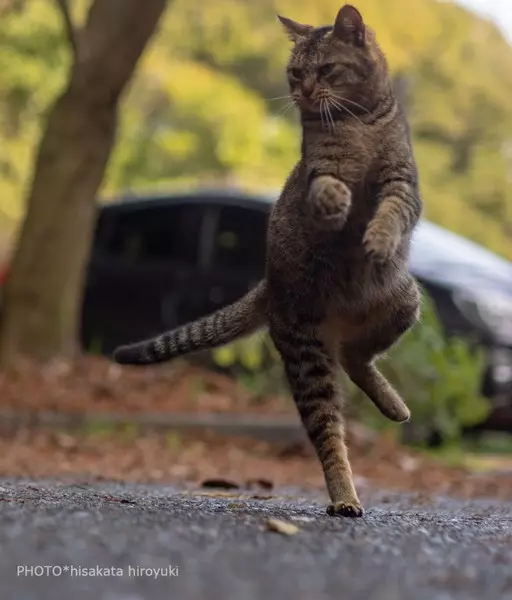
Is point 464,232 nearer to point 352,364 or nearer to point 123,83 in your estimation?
point 123,83

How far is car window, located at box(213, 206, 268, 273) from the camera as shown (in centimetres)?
881

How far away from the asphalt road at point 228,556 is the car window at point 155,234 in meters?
6.08

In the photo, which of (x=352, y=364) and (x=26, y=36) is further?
(x=26, y=36)

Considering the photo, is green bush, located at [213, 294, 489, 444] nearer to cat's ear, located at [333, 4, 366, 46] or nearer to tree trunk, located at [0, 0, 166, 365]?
tree trunk, located at [0, 0, 166, 365]

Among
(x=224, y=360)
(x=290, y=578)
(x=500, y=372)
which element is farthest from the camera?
(x=224, y=360)

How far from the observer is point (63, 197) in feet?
27.0

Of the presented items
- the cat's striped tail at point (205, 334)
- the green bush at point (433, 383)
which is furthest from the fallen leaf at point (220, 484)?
the green bush at point (433, 383)

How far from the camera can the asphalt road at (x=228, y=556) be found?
191 centimetres

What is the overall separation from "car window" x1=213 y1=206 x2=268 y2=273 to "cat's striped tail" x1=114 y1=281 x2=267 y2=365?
457 cm

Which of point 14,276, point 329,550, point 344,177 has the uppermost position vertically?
point 344,177

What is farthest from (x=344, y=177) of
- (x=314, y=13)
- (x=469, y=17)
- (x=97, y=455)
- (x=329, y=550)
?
(x=469, y=17)

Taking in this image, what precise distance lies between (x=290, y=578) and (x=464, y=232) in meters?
16.6

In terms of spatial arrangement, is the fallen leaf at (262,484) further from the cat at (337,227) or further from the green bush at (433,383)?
the green bush at (433,383)

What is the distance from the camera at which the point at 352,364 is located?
164 inches
